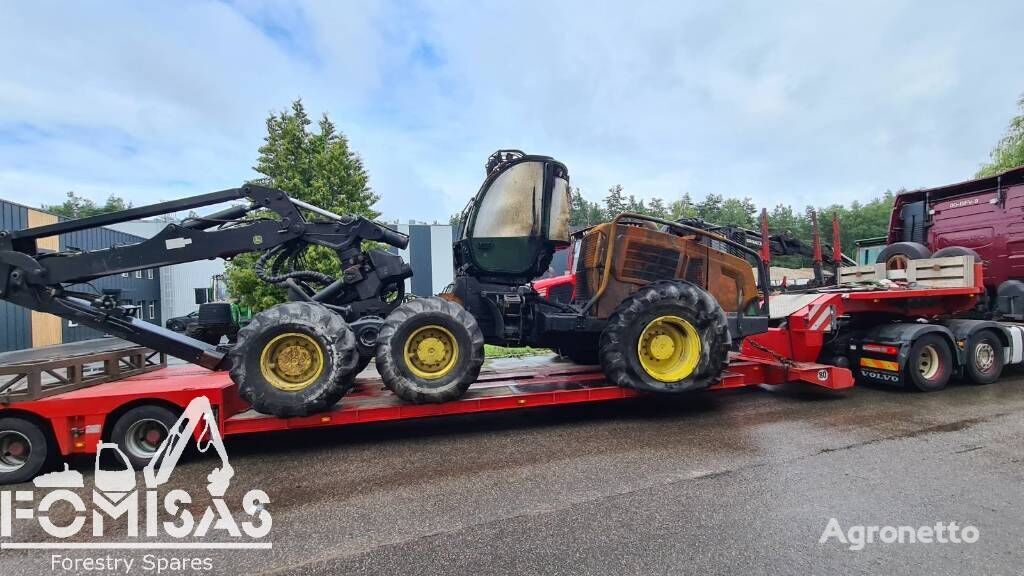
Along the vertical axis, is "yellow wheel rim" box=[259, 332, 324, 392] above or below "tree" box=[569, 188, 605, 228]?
below

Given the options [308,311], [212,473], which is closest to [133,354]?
[212,473]

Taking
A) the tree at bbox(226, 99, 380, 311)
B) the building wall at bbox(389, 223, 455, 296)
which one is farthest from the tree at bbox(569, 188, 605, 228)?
the tree at bbox(226, 99, 380, 311)

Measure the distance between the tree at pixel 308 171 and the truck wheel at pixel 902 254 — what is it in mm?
14441

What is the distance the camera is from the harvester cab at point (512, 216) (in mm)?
6031

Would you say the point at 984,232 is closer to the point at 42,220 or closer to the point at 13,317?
the point at 13,317

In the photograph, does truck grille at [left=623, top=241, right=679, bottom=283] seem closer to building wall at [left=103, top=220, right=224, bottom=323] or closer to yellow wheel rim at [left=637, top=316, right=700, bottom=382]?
yellow wheel rim at [left=637, top=316, right=700, bottom=382]

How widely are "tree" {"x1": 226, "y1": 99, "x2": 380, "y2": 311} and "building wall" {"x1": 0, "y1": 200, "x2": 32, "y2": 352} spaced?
23.4ft

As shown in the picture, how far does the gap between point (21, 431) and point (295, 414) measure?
87.8 inches

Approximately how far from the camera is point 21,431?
436 centimetres

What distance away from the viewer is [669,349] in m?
5.83

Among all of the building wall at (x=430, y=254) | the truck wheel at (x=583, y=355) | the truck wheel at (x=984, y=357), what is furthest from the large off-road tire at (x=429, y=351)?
the building wall at (x=430, y=254)

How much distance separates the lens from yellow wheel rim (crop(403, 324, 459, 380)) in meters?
5.14

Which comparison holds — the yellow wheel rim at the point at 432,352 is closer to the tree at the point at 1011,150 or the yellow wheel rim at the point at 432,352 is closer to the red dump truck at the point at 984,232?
the red dump truck at the point at 984,232

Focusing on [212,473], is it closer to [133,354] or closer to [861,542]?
[133,354]
